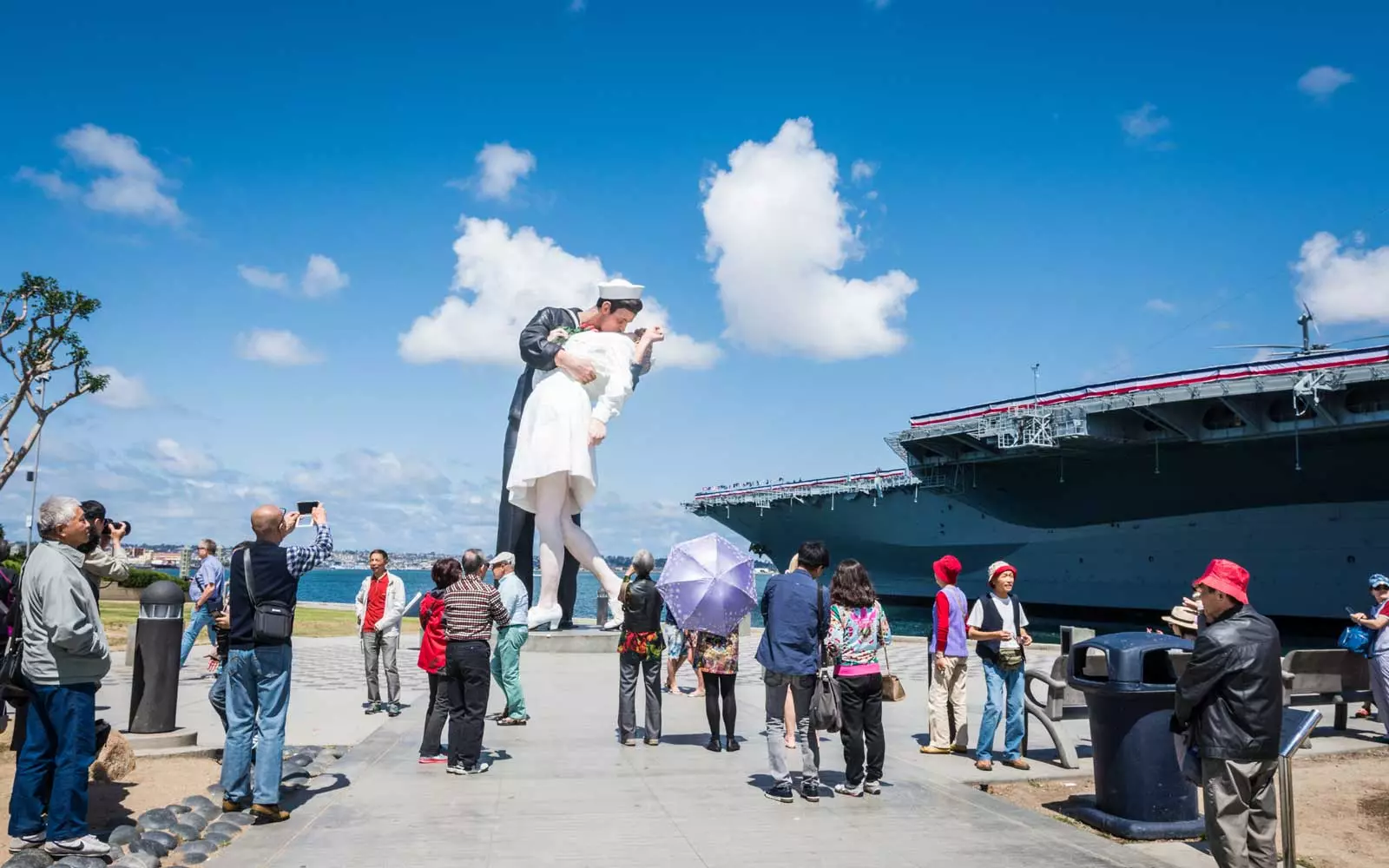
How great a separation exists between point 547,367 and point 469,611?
27.3 ft

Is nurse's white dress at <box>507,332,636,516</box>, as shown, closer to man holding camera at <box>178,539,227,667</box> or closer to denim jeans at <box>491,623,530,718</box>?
man holding camera at <box>178,539,227,667</box>

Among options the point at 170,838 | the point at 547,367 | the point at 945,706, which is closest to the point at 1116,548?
the point at 547,367

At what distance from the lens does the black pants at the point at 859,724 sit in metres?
6.06

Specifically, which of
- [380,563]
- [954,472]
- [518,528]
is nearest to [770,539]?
[954,472]

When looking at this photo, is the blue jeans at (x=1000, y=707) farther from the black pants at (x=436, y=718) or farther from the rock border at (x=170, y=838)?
the rock border at (x=170, y=838)

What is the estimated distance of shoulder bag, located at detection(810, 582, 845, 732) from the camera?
593cm

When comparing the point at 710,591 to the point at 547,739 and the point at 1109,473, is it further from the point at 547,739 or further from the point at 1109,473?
the point at 1109,473

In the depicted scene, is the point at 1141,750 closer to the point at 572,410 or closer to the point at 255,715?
the point at 255,715

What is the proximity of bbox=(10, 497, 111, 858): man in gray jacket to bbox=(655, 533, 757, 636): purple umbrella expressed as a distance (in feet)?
13.1

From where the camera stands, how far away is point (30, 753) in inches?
174

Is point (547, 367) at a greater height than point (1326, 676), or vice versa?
point (547, 367)

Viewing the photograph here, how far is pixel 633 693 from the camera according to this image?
7844 mm

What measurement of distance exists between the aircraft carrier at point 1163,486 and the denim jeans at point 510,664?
19787 millimetres

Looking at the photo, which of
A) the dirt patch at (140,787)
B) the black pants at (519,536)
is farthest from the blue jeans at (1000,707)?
the black pants at (519,536)
